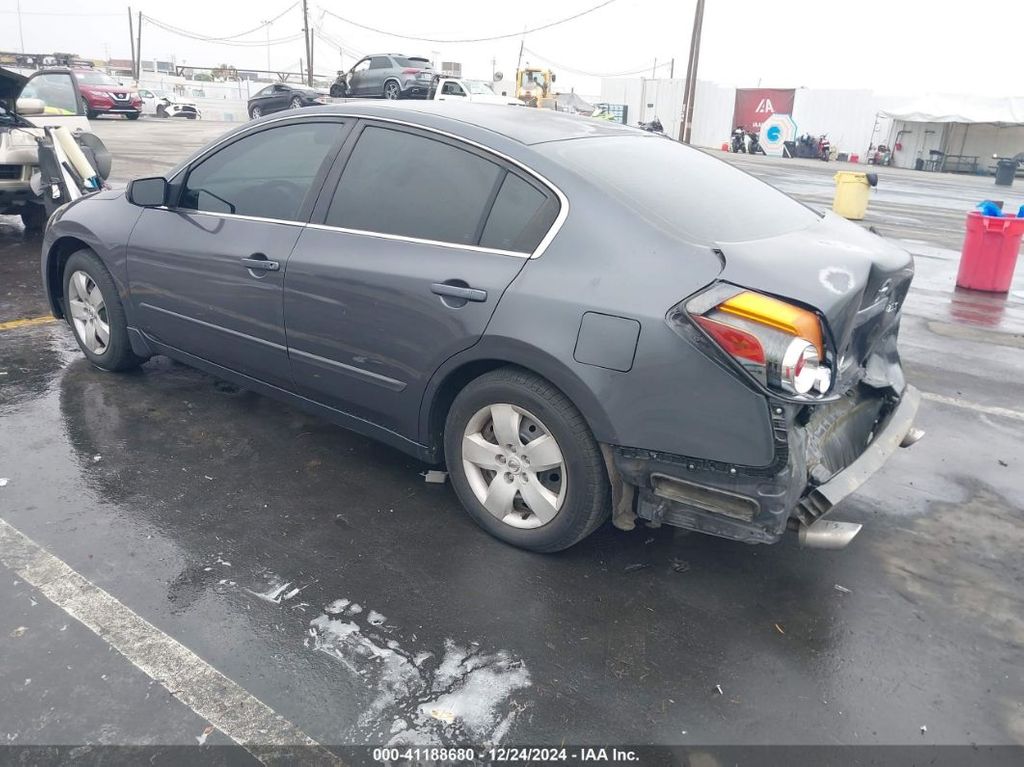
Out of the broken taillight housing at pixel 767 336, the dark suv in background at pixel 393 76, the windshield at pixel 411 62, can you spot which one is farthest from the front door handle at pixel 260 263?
the windshield at pixel 411 62

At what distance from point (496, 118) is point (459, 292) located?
0.96m

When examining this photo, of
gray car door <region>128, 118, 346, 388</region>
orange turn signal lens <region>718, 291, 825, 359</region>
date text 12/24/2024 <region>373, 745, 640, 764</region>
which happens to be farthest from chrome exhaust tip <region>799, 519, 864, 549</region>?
gray car door <region>128, 118, 346, 388</region>

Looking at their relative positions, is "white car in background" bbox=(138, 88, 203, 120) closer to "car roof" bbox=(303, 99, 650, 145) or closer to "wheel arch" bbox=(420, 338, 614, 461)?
"car roof" bbox=(303, 99, 650, 145)

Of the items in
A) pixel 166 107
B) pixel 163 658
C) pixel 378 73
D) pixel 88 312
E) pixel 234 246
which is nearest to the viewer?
pixel 163 658

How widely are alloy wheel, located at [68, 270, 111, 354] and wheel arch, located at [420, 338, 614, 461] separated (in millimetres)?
2538

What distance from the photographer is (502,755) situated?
232 cm

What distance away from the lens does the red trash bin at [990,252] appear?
849cm

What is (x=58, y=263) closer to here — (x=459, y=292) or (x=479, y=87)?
(x=459, y=292)

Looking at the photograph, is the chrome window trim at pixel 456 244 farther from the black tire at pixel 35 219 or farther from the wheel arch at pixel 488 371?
the black tire at pixel 35 219

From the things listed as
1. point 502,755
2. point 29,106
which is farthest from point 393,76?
point 502,755

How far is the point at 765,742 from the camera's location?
2.40m

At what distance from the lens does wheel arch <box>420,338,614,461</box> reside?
114 inches

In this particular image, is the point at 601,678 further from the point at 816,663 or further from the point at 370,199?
the point at 370,199

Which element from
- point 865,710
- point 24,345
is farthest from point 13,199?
point 865,710
